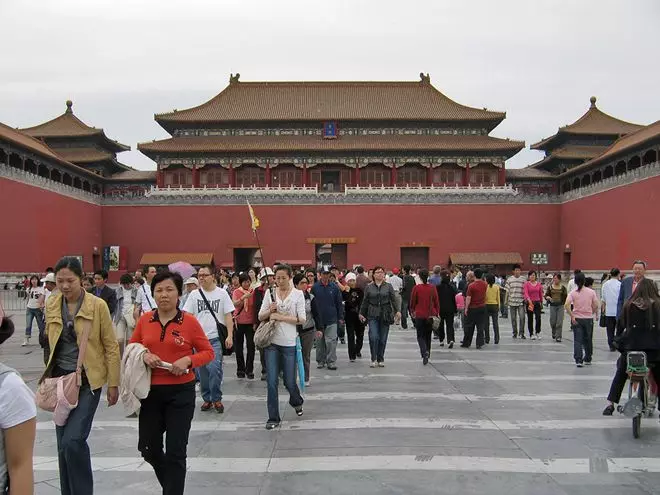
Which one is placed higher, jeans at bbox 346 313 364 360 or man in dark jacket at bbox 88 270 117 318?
man in dark jacket at bbox 88 270 117 318

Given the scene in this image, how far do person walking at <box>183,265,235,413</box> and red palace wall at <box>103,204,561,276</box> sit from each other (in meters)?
25.8

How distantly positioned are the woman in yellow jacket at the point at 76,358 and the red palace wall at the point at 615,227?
23308 millimetres

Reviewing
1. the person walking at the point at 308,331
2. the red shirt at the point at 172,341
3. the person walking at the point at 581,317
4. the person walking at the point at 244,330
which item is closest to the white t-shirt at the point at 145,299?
the person walking at the point at 244,330

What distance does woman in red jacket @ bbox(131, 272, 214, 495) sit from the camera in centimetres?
338

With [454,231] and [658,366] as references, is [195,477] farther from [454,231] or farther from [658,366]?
[454,231]

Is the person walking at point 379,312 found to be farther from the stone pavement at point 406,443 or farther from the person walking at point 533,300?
the person walking at point 533,300

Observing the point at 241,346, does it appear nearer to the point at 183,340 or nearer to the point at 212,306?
the point at 212,306

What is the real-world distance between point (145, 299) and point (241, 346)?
1426 millimetres

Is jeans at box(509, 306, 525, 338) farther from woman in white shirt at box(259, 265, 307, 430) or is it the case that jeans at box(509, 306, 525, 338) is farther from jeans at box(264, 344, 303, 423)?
jeans at box(264, 344, 303, 423)

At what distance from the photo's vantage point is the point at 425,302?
28.7 ft

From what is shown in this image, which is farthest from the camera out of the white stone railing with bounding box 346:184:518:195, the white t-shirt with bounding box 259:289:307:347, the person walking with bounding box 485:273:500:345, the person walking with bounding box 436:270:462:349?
the white stone railing with bounding box 346:184:518:195

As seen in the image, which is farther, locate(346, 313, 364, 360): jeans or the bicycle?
locate(346, 313, 364, 360): jeans

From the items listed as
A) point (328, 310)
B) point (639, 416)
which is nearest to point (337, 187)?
point (328, 310)

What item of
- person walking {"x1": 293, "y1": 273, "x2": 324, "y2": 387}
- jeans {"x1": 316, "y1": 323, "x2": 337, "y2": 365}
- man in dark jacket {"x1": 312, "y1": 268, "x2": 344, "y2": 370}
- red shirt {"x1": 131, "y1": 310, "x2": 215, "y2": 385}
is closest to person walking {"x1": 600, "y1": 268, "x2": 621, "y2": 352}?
man in dark jacket {"x1": 312, "y1": 268, "x2": 344, "y2": 370}
